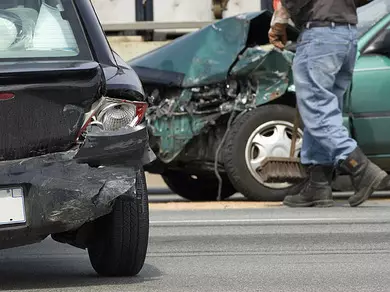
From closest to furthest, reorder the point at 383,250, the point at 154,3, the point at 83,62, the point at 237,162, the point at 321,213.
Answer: the point at 83,62 → the point at 383,250 → the point at 321,213 → the point at 237,162 → the point at 154,3

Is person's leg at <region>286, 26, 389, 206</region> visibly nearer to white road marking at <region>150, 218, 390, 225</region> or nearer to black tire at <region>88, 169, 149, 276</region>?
white road marking at <region>150, 218, 390, 225</region>

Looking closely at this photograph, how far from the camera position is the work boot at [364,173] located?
29.0 feet

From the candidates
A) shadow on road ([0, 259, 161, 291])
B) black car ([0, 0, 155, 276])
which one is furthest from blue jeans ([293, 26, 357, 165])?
black car ([0, 0, 155, 276])

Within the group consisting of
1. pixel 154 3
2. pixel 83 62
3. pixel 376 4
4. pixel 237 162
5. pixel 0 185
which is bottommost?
pixel 154 3

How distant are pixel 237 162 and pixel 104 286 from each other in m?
4.19

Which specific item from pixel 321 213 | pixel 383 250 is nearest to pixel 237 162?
pixel 321 213

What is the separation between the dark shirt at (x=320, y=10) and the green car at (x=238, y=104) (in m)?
0.78

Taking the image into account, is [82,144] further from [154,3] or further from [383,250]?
[154,3]

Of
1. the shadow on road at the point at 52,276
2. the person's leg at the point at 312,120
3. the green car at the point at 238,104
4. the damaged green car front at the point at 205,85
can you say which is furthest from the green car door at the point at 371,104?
the shadow on road at the point at 52,276

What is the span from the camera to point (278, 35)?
9.09 meters

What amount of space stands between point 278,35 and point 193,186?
2.24m

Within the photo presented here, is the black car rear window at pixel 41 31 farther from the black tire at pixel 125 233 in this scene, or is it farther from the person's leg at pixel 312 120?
the person's leg at pixel 312 120

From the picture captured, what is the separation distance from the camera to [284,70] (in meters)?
9.80

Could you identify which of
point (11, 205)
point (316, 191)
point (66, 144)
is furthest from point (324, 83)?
point (11, 205)
